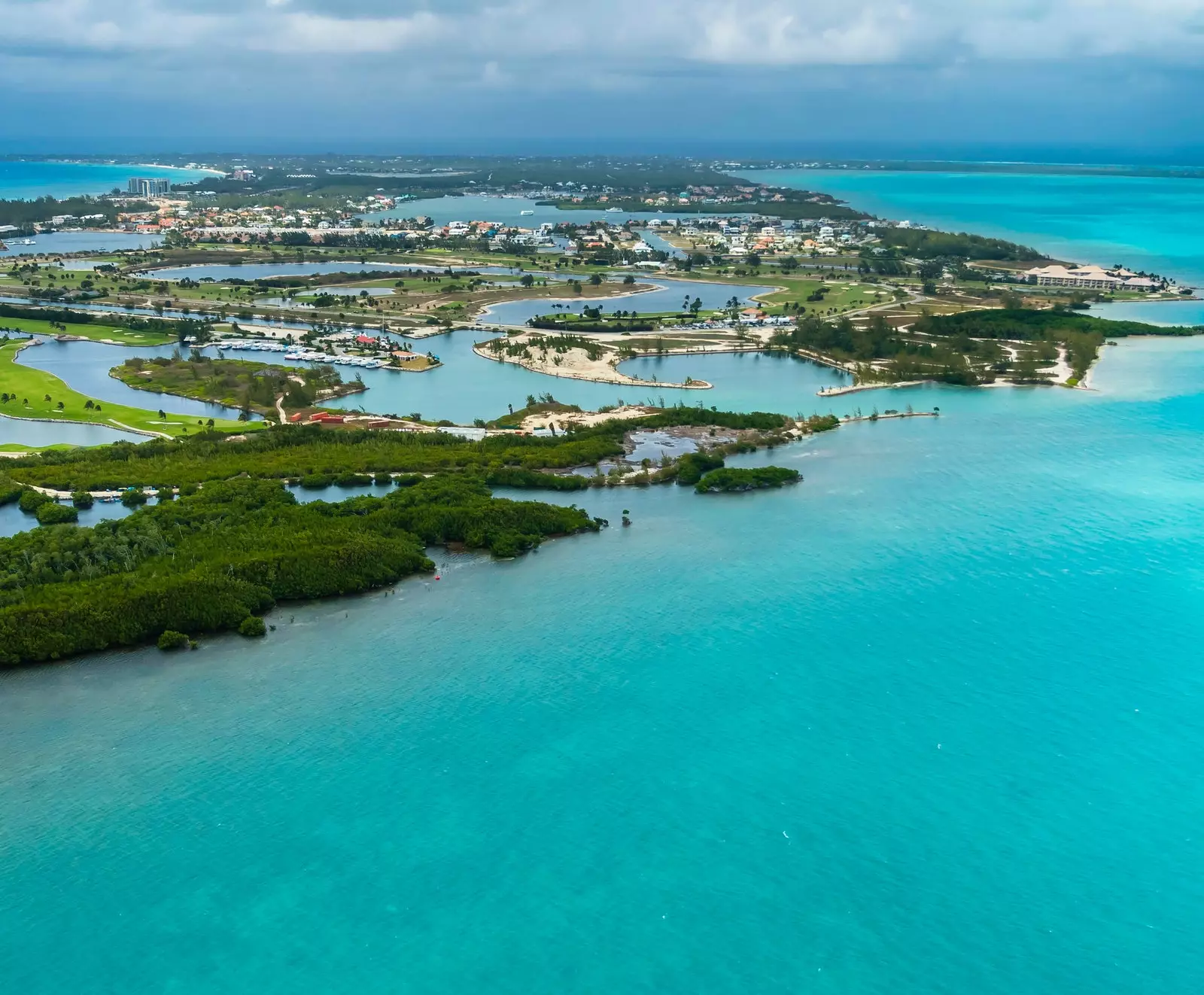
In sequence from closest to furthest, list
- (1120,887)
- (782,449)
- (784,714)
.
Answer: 1. (1120,887)
2. (784,714)
3. (782,449)

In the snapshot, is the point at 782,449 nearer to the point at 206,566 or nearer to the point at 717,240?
the point at 206,566

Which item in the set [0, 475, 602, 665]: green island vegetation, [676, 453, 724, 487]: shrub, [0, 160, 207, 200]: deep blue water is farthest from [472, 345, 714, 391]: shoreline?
[0, 160, 207, 200]: deep blue water

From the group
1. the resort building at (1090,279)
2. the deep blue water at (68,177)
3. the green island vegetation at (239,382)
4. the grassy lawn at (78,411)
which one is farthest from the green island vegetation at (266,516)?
the deep blue water at (68,177)

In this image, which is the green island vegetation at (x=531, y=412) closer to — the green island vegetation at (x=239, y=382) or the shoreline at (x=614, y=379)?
the shoreline at (x=614, y=379)

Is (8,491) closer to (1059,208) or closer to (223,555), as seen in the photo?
(223,555)

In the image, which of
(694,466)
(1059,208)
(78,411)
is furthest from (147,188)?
(694,466)

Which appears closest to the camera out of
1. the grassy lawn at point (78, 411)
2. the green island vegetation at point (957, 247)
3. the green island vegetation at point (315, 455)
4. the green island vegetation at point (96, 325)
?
the green island vegetation at point (315, 455)

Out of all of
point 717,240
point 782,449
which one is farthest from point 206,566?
point 717,240
